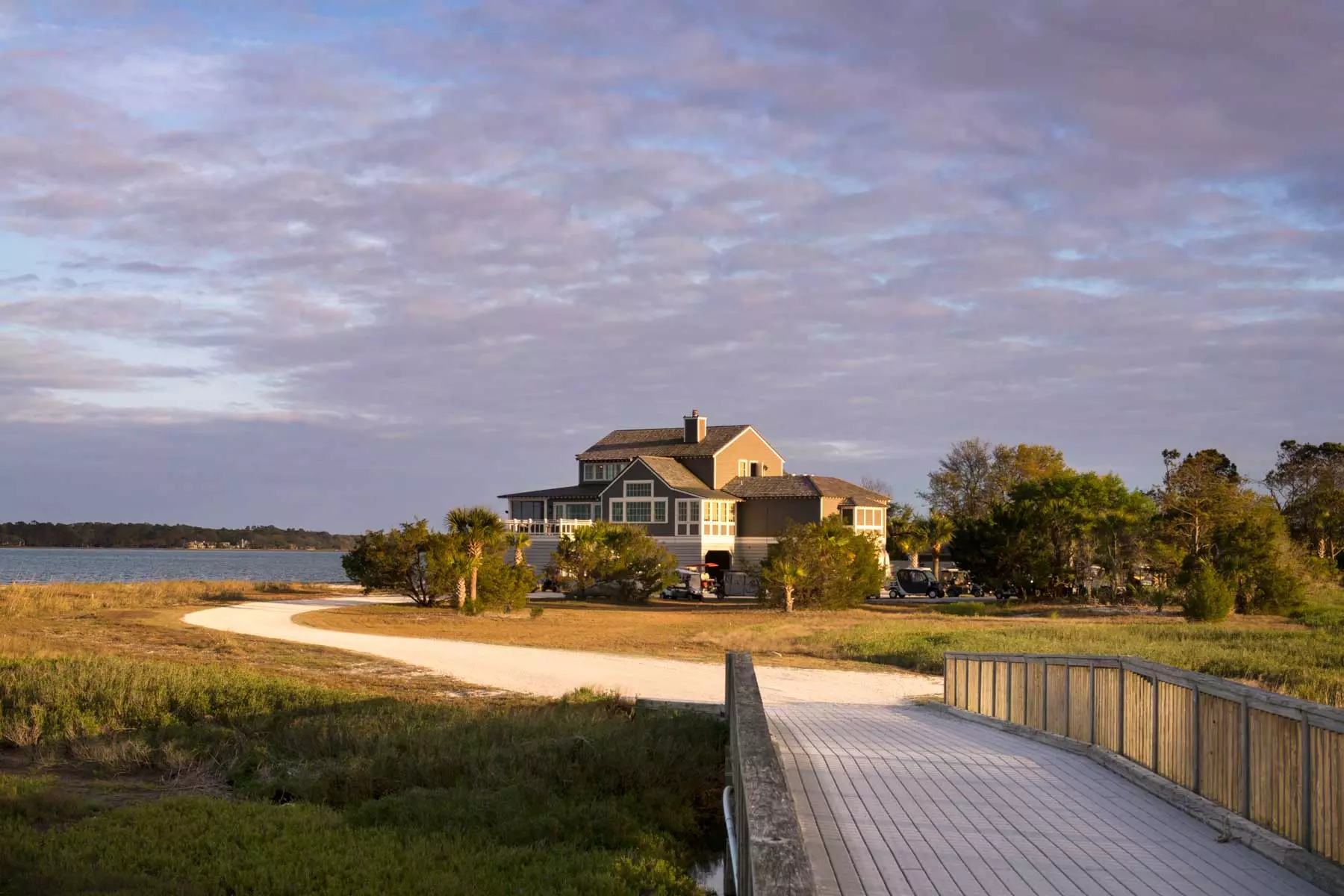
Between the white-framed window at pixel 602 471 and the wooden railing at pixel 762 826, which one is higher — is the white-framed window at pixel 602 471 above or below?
above

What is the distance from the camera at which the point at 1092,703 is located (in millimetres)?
11953

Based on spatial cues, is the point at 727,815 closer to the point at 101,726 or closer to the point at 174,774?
the point at 174,774

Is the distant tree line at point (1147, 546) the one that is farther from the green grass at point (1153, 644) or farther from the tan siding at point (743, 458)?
the tan siding at point (743, 458)

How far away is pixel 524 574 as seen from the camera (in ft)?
141

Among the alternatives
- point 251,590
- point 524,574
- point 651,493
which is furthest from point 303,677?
point 651,493

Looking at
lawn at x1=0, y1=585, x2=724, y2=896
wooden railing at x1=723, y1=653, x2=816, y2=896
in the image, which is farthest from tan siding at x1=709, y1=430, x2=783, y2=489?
wooden railing at x1=723, y1=653, x2=816, y2=896

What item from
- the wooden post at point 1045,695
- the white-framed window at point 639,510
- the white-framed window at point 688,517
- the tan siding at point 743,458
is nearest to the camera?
the wooden post at point 1045,695

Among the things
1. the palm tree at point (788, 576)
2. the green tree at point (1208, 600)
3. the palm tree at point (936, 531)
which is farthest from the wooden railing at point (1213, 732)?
the palm tree at point (936, 531)

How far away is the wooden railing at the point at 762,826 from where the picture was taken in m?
4.19

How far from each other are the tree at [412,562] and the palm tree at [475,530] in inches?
16.0

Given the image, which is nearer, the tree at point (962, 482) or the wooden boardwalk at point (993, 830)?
→ the wooden boardwalk at point (993, 830)

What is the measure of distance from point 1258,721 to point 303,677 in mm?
17294

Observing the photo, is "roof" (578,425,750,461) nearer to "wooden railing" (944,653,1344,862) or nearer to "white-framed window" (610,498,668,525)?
"white-framed window" (610,498,668,525)

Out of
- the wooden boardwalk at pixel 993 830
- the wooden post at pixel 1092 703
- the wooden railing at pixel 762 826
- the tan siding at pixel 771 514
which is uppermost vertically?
the tan siding at pixel 771 514
